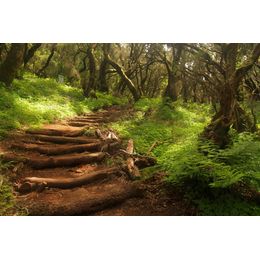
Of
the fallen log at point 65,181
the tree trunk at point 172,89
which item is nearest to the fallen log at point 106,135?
the fallen log at point 65,181

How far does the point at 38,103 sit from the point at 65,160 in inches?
113

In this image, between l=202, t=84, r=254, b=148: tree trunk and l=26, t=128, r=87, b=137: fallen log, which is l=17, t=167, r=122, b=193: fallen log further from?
l=202, t=84, r=254, b=148: tree trunk

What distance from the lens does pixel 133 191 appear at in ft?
16.1

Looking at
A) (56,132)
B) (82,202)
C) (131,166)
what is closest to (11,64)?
(56,132)

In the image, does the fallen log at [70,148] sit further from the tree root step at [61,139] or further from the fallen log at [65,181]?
the fallen log at [65,181]

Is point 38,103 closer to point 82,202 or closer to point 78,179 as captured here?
point 78,179

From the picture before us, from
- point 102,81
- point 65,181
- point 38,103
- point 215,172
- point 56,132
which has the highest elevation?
point 102,81

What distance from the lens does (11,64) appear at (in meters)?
8.34

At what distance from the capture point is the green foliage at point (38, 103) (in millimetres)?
6578

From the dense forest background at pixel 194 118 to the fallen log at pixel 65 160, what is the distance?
19.1 inches

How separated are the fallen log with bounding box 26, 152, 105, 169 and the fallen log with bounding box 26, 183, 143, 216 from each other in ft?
2.42
